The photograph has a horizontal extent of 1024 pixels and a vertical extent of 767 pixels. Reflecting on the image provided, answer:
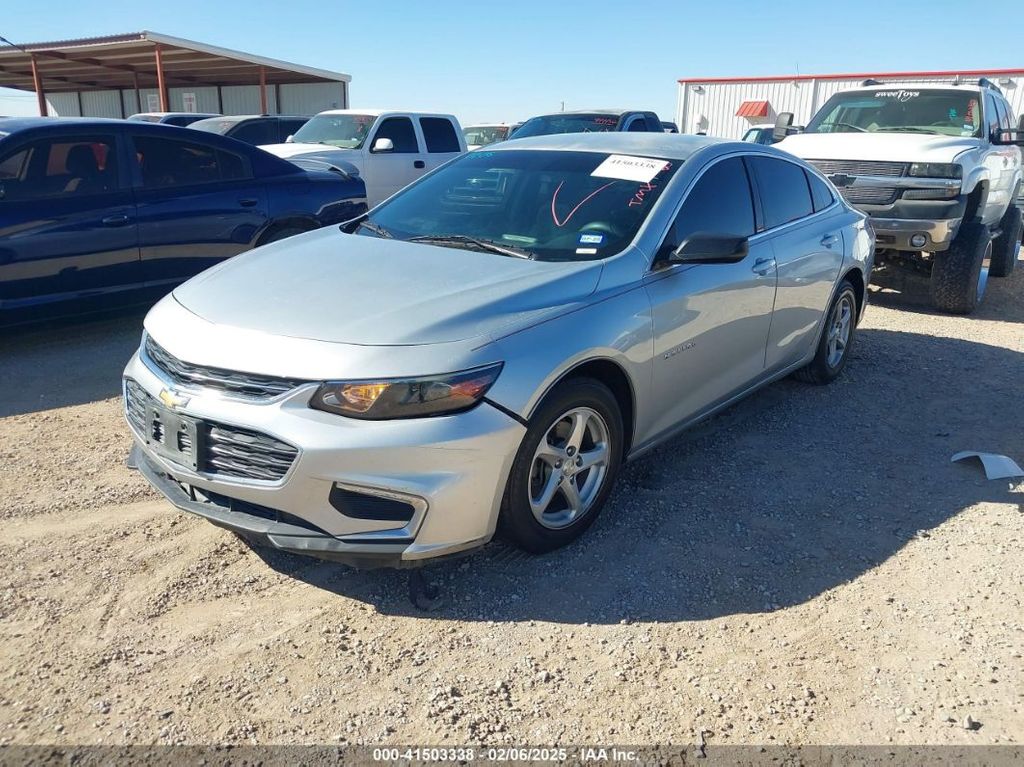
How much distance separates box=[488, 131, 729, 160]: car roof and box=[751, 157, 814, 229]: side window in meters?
0.21

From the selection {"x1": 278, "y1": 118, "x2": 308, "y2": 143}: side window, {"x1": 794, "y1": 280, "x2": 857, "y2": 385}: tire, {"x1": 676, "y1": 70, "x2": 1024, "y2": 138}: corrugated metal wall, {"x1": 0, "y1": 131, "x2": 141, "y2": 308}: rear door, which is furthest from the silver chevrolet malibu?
{"x1": 676, "y1": 70, "x2": 1024, "y2": 138}: corrugated metal wall

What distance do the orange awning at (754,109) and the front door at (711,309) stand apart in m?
21.9

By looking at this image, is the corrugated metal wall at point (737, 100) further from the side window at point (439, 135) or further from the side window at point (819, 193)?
the side window at point (819, 193)

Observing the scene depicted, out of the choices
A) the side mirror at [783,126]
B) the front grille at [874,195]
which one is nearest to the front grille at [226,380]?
the front grille at [874,195]

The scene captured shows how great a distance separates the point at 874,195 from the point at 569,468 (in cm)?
603

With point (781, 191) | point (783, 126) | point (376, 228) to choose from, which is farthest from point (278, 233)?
point (783, 126)

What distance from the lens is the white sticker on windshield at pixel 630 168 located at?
4055 millimetres

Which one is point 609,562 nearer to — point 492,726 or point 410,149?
point 492,726

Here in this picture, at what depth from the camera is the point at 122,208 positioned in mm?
6086

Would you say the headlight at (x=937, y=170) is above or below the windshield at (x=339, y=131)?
below

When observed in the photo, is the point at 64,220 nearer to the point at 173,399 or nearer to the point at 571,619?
the point at 173,399

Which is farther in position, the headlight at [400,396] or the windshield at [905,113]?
the windshield at [905,113]

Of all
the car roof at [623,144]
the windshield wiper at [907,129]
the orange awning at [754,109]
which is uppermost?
the orange awning at [754,109]

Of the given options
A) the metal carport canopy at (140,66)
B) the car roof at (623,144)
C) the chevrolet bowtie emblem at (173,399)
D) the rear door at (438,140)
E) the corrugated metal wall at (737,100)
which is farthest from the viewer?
the corrugated metal wall at (737,100)
